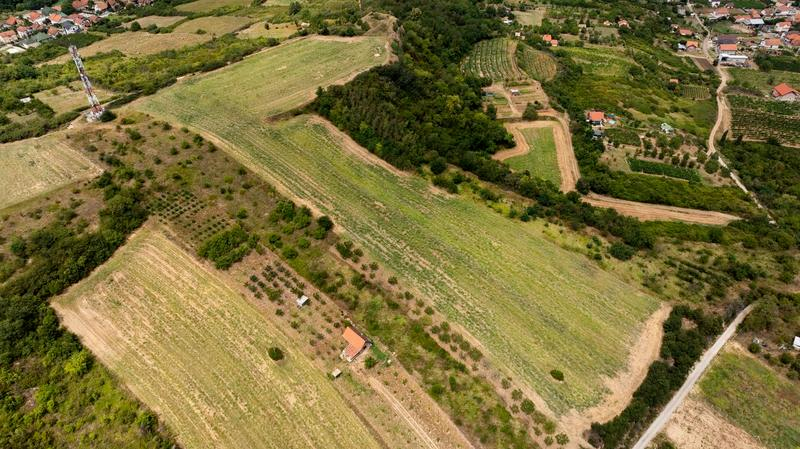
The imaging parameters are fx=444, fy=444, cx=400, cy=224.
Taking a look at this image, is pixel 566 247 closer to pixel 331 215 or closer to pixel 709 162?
pixel 331 215

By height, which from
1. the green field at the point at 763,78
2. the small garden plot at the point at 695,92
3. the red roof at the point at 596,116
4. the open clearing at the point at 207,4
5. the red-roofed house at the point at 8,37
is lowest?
the red-roofed house at the point at 8,37

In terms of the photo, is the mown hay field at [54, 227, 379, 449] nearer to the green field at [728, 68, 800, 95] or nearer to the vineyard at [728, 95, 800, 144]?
the vineyard at [728, 95, 800, 144]

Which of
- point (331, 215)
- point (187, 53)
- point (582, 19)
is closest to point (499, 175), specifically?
point (331, 215)

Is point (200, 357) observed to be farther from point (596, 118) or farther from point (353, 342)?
point (596, 118)

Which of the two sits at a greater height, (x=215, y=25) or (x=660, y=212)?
(x=215, y=25)

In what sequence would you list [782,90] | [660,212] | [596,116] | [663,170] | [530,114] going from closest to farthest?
[660,212]
[663,170]
[596,116]
[530,114]
[782,90]

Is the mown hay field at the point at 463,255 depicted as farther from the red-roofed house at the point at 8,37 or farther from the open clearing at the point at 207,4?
the red-roofed house at the point at 8,37

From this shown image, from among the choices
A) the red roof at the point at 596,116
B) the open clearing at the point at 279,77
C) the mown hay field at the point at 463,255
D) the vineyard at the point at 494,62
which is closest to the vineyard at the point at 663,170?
the red roof at the point at 596,116

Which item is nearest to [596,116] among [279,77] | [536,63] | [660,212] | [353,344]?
[660,212]
